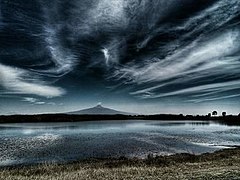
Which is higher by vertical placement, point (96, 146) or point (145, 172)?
point (145, 172)

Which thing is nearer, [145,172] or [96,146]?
[145,172]

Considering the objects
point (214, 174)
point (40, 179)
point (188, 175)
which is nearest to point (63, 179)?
point (40, 179)

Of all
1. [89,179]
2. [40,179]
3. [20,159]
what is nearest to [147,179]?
[89,179]

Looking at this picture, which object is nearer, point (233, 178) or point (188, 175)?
point (233, 178)

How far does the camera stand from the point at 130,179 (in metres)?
19.0

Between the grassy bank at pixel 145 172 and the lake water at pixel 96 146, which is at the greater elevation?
the grassy bank at pixel 145 172

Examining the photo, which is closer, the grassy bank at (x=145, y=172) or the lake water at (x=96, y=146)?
the grassy bank at (x=145, y=172)

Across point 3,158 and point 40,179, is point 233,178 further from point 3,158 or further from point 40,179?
point 3,158

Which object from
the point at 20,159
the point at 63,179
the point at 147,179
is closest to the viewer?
the point at 147,179

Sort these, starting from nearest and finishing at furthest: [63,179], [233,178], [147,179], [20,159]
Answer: [233,178] < [147,179] < [63,179] < [20,159]

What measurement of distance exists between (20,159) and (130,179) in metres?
32.2

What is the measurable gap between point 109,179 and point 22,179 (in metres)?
7.42

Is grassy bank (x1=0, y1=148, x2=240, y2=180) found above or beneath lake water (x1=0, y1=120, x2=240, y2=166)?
above

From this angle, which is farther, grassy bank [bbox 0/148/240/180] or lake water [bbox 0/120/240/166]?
lake water [bbox 0/120/240/166]
